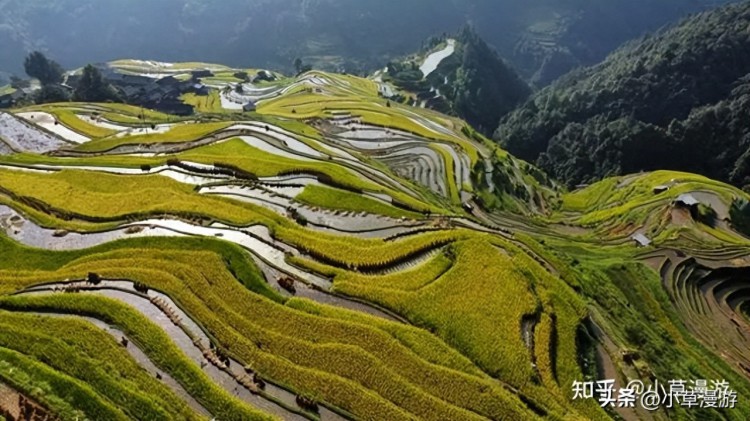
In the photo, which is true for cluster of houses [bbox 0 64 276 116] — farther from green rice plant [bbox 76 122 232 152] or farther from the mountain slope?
the mountain slope

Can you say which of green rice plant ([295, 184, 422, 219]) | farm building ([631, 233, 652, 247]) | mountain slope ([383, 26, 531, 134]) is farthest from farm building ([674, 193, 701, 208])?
mountain slope ([383, 26, 531, 134])

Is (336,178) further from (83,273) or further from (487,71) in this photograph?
(487,71)

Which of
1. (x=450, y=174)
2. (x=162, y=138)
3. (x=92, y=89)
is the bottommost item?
(x=162, y=138)

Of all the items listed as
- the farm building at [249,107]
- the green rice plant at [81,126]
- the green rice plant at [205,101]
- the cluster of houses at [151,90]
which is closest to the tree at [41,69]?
the cluster of houses at [151,90]

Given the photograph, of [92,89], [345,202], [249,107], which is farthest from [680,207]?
[92,89]

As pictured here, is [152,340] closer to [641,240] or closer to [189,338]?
[189,338]

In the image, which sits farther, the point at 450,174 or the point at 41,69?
the point at 41,69
